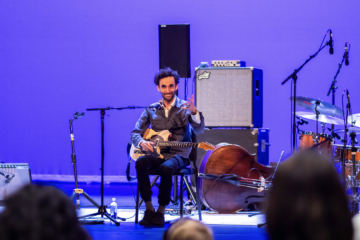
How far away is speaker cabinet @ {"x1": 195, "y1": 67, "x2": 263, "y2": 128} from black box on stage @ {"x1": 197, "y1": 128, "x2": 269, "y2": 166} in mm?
74

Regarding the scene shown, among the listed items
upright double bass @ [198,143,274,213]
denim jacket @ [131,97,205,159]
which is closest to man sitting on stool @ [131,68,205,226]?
denim jacket @ [131,97,205,159]

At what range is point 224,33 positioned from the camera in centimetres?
595

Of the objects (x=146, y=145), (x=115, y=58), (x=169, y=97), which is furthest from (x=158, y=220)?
(x=115, y=58)

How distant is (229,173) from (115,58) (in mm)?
2833

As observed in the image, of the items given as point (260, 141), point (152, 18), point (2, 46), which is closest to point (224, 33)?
point (152, 18)

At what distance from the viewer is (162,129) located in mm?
3879

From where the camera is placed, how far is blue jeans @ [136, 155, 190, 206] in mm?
3512

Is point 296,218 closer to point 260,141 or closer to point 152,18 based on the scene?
point 260,141

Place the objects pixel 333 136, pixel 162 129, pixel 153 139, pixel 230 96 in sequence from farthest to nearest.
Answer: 1. pixel 230 96
2. pixel 333 136
3. pixel 162 129
4. pixel 153 139

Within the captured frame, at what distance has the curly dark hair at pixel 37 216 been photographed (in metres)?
0.75

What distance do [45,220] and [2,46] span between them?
20.4ft

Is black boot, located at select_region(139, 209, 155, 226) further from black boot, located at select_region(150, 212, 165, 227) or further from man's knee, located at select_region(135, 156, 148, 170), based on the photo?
man's knee, located at select_region(135, 156, 148, 170)

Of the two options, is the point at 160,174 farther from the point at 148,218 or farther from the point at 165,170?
the point at 148,218

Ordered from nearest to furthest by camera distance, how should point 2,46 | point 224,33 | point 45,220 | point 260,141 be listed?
1. point 45,220
2. point 260,141
3. point 224,33
4. point 2,46
